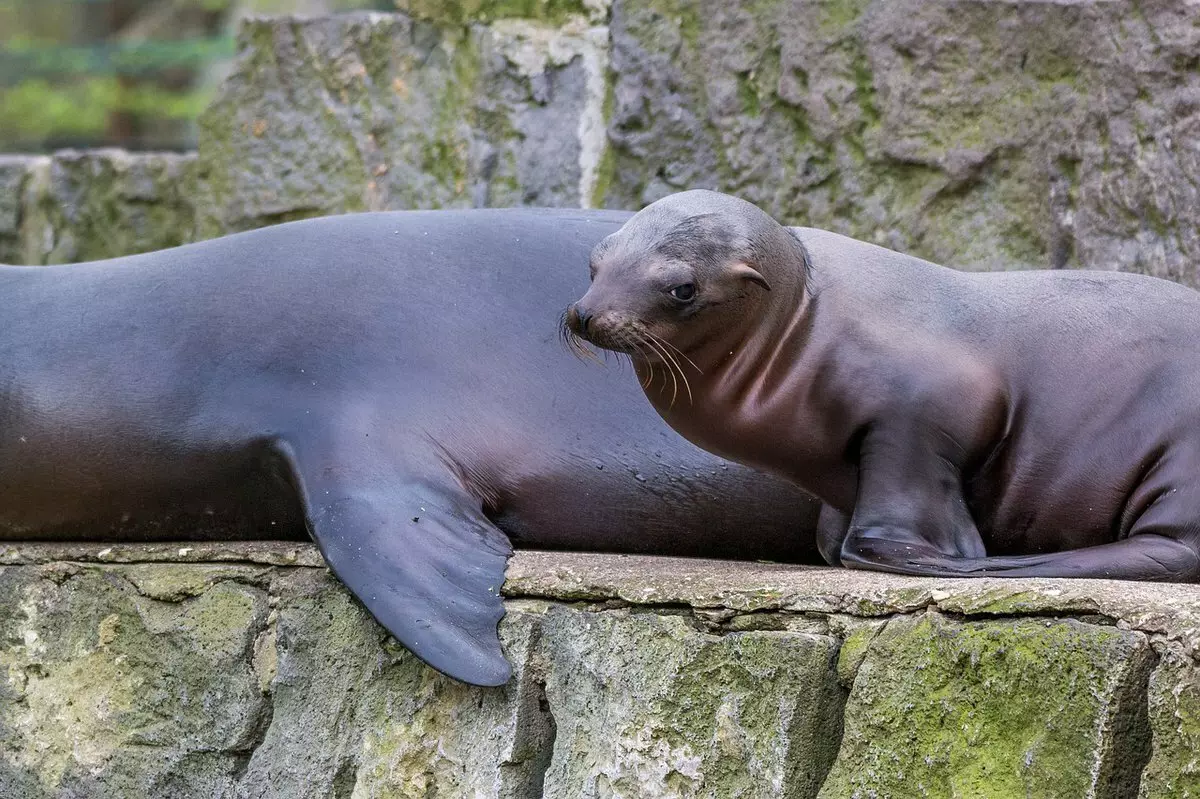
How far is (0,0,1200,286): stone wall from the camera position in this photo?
3926 mm

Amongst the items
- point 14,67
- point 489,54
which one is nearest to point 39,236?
point 489,54

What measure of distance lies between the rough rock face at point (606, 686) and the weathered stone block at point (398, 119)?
1999 millimetres

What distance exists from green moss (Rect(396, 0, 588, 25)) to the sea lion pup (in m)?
2.08

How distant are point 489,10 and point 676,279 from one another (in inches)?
97.3

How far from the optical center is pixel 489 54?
480 cm

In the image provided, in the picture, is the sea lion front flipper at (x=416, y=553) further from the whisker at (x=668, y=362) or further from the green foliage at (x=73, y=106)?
the green foliage at (x=73, y=106)

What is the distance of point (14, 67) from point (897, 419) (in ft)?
43.9

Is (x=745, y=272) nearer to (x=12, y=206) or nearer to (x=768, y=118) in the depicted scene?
(x=768, y=118)

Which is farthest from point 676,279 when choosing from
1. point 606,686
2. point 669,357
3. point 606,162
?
point 606,162

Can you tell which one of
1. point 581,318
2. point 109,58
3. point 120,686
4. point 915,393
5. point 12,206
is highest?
point 581,318

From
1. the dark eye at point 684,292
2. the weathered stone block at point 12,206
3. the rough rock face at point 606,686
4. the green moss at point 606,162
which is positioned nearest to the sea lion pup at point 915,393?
the dark eye at point 684,292

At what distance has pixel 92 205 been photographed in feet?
19.2

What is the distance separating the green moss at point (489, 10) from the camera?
4.74 metres

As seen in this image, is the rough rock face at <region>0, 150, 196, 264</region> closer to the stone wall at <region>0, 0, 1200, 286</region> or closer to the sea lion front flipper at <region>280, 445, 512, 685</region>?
the stone wall at <region>0, 0, 1200, 286</region>
